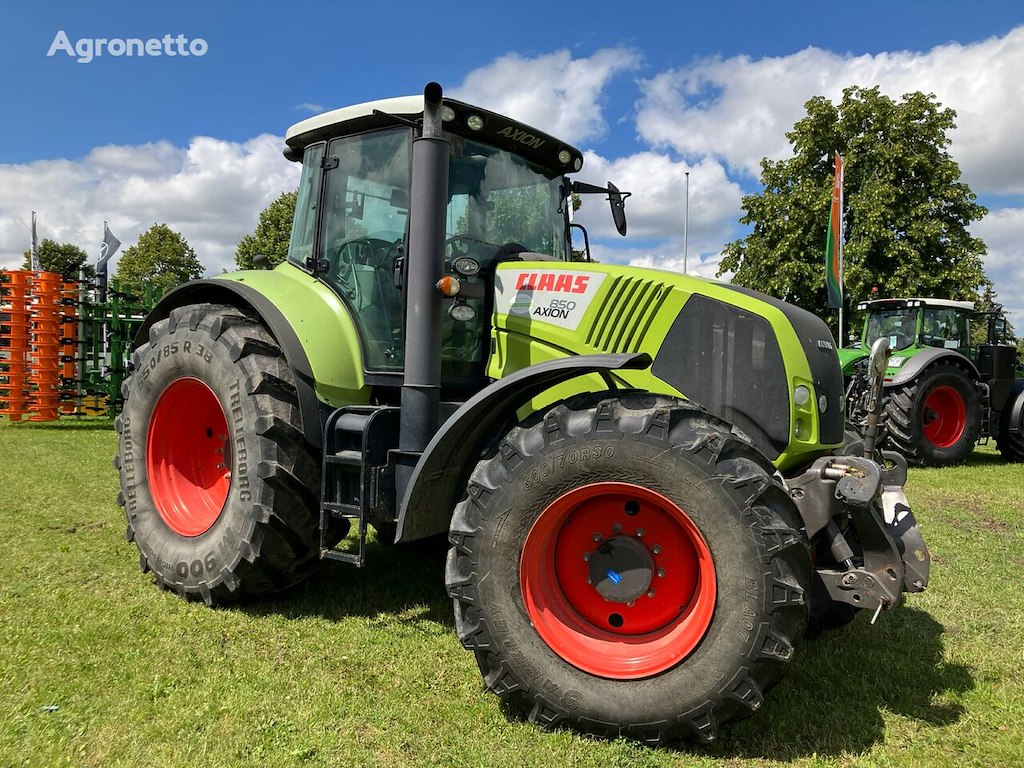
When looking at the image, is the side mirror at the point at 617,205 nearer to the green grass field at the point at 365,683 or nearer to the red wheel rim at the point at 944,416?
the green grass field at the point at 365,683

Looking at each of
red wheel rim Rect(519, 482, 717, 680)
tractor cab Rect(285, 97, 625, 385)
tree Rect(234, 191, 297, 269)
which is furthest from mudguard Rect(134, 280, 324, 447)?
tree Rect(234, 191, 297, 269)

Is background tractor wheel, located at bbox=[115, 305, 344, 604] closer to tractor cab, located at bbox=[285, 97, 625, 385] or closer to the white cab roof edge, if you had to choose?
tractor cab, located at bbox=[285, 97, 625, 385]

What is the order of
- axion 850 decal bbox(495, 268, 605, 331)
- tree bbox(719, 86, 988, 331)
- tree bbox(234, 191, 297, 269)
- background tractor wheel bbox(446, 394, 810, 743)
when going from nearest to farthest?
background tractor wheel bbox(446, 394, 810, 743) < axion 850 decal bbox(495, 268, 605, 331) < tree bbox(719, 86, 988, 331) < tree bbox(234, 191, 297, 269)

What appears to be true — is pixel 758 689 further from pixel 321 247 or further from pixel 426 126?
pixel 321 247

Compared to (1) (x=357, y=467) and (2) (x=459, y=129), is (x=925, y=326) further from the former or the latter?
(1) (x=357, y=467)

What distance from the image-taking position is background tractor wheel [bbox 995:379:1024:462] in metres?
11.6

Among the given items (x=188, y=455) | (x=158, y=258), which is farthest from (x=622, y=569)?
(x=158, y=258)

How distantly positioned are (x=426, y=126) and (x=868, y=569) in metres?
2.63

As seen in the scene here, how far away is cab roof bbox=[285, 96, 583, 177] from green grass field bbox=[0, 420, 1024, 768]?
2589 mm

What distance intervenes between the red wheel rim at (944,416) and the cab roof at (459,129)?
29.7 ft

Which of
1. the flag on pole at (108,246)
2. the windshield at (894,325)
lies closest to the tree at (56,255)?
the flag on pole at (108,246)

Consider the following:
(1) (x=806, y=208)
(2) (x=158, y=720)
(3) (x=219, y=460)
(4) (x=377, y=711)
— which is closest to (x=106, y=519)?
(3) (x=219, y=460)

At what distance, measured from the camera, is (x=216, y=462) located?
462 cm

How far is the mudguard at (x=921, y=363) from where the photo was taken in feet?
34.7
